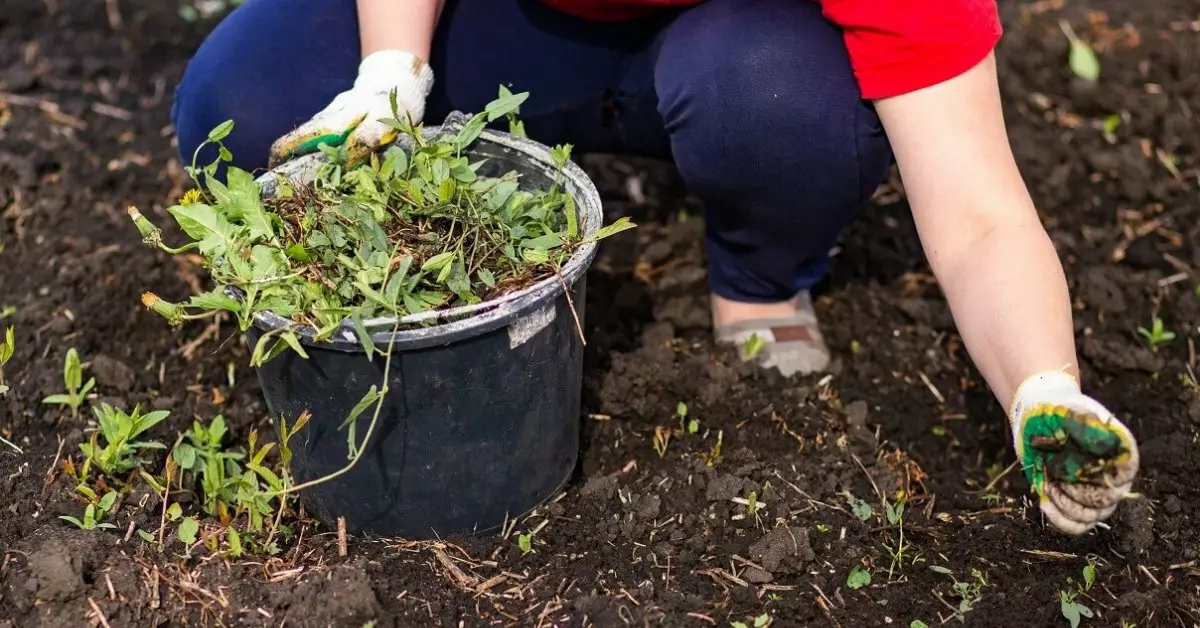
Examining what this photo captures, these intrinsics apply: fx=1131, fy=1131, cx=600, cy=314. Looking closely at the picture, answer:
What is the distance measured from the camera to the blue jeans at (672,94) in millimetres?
1789

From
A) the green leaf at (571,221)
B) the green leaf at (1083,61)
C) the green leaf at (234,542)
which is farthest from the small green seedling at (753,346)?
the green leaf at (1083,61)

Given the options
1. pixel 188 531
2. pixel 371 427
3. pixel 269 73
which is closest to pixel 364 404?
pixel 371 427

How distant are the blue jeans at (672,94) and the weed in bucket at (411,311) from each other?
308mm

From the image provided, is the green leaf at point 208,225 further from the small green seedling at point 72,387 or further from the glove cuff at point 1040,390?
the glove cuff at point 1040,390

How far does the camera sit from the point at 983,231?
5.05 feet

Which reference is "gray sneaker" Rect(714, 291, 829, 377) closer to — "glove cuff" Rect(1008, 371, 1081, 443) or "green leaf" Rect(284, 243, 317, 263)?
"glove cuff" Rect(1008, 371, 1081, 443)

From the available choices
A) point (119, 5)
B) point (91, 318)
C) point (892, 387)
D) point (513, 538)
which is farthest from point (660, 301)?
point (119, 5)

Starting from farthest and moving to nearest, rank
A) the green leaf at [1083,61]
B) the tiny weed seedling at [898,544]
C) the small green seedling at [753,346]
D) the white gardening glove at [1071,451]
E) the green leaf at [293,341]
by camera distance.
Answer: the green leaf at [1083,61], the small green seedling at [753,346], the tiny weed seedling at [898,544], the green leaf at [293,341], the white gardening glove at [1071,451]

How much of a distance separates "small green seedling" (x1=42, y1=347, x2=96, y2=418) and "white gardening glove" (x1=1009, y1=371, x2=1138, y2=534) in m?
1.40

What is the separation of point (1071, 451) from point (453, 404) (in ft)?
2.47

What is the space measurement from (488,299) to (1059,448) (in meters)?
0.72

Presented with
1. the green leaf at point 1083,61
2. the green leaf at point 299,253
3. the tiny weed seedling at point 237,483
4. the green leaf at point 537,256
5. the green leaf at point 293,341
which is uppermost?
the green leaf at point 299,253

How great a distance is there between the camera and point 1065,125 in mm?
2828

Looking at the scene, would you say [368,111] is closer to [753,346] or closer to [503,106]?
[503,106]
